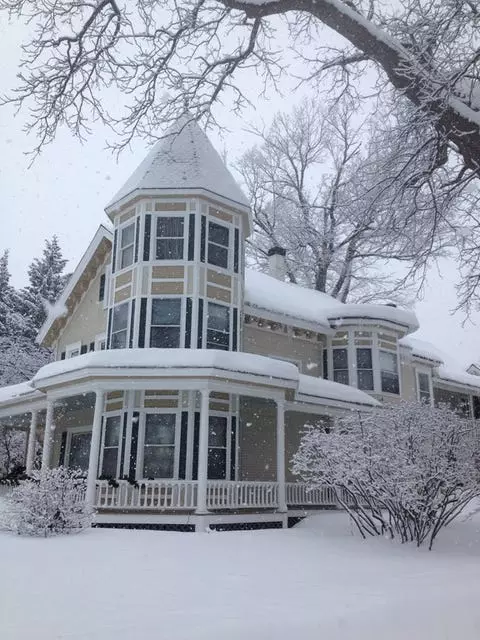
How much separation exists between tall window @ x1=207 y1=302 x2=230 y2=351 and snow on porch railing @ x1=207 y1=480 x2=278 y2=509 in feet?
11.3

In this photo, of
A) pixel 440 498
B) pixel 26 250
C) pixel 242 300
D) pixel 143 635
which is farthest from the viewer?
pixel 26 250

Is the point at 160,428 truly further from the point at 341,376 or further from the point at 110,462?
the point at 341,376

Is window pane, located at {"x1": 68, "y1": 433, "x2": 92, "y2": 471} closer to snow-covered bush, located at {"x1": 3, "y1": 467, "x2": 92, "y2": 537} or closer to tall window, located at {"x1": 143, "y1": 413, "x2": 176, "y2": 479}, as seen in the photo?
tall window, located at {"x1": 143, "y1": 413, "x2": 176, "y2": 479}

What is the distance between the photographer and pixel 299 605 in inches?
199

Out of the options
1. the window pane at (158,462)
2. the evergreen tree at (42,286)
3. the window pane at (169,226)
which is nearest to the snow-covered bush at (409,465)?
the window pane at (158,462)

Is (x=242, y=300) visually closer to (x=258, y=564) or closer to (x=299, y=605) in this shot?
(x=258, y=564)

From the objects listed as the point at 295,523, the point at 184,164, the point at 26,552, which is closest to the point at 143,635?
the point at 26,552

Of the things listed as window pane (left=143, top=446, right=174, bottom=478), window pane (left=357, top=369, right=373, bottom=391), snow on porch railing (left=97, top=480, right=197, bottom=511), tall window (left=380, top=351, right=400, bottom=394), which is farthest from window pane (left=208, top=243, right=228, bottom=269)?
tall window (left=380, top=351, right=400, bottom=394)

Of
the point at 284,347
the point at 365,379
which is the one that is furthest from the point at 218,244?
the point at 365,379

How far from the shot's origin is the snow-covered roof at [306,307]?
16875 millimetres

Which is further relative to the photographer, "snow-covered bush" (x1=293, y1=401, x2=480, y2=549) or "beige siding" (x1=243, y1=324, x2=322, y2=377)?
"beige siding" (x1=243, y1=324, x2=322, y2=377)

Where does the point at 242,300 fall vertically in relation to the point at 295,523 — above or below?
above

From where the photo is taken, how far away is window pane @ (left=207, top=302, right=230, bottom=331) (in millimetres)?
14828

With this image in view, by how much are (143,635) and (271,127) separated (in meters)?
29.0
